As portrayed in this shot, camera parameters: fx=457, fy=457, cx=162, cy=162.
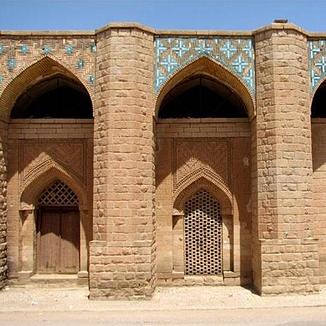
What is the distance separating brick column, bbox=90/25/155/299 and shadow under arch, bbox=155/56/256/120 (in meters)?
0.54

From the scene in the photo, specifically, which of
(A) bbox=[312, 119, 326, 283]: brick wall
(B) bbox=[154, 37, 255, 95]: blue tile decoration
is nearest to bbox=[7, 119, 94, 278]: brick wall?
(B) bbox=[154, 37, 255, 95]: blue tile decoration

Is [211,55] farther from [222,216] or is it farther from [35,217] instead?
[35,217]

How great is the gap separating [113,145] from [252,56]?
3.62 meters

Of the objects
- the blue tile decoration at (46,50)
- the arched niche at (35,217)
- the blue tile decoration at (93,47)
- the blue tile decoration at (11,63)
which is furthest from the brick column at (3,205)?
the blue tile decoration at (93,47)

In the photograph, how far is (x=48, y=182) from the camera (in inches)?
424

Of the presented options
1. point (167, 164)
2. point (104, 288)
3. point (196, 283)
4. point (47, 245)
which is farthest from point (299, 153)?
point (47, 245)

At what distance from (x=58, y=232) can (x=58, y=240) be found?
0.19 m

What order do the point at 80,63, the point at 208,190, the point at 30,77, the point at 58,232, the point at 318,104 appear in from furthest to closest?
1. the point at 318,104
2. the point at 58,232
3. the point at 208,190
4. the point at 30,77
5. the point at 80,63

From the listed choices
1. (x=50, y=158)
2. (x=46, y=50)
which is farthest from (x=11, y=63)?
(x=50, y=158)

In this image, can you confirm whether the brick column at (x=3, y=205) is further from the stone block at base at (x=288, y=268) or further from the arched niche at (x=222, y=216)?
the stone block at base at (x=288, y=268)

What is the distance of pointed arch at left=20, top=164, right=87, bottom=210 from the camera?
10.6 meters

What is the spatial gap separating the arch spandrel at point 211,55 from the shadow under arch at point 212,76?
Result: 0.12 ft

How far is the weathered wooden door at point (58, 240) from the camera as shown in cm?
1089

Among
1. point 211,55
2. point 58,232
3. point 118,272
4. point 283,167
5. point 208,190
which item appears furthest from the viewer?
point 58,232
